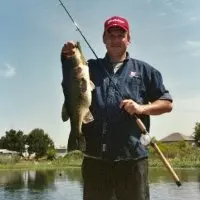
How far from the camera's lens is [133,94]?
5574mm

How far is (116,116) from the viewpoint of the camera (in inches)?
215

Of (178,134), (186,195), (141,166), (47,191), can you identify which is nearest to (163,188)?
(186,195)

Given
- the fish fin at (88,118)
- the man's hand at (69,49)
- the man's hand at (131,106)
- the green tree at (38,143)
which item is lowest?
the fish fin at (88,118)

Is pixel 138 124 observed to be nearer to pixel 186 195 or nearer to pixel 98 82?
pixel 98 82

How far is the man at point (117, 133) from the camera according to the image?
5.43 metres

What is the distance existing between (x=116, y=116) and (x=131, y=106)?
1.14 feet

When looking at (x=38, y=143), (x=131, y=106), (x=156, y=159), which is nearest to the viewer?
(x=131, y=106)

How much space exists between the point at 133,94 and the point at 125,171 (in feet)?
2.91

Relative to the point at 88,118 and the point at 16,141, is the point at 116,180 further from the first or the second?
the point at 16,141

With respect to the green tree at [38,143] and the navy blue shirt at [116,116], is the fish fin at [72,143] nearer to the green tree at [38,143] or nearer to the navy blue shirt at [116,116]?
the navy blue shirt at [116,116]

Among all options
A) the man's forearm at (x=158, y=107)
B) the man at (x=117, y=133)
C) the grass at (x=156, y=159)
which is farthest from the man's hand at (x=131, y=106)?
the grass at (x=156, y=159)

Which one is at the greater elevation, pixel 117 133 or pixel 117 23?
pixel 117 23

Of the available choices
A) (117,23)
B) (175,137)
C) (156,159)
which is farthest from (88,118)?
(175,137)

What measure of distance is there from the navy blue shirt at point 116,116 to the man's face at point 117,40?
19 centimetres
